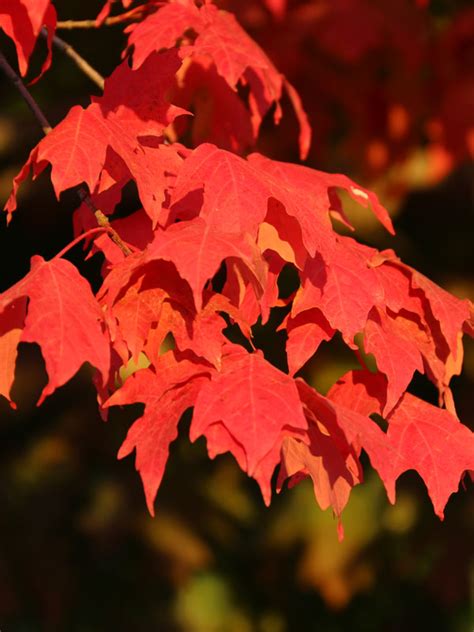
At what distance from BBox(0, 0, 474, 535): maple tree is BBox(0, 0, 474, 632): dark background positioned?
193cm

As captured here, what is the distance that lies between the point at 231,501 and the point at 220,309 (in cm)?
244

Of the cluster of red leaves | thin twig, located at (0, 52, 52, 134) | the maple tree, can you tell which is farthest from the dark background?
the maple tree

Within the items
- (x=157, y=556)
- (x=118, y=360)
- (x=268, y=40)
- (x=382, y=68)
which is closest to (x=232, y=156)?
(x=118, y=360)

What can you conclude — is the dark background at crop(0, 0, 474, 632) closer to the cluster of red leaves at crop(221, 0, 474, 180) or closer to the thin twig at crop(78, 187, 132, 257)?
the cluster of red leaves at crop(221, 0, 474, 180)

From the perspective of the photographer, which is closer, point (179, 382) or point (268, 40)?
point (179, 382)

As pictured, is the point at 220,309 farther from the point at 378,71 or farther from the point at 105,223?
the point at 378,71

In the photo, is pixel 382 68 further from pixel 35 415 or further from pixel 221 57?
pixel 221 57

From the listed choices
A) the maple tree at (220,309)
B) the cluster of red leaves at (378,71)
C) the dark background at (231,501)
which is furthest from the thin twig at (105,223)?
the dark background at (231,501)

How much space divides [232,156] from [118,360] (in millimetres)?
244

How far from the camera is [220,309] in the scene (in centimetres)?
105

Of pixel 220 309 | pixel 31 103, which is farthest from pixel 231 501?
pixel 220 309

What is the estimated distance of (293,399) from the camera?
3.14ft

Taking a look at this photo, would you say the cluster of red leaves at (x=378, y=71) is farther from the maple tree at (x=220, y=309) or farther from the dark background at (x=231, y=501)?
the maple tree at (x=220, y=309)

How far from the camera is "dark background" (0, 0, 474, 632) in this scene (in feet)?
10.4
